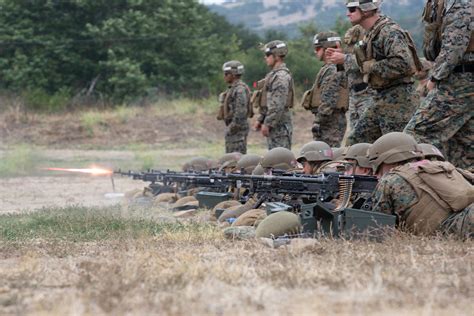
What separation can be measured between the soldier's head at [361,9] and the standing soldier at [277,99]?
356cm

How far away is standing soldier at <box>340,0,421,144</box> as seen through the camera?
8.95 metres

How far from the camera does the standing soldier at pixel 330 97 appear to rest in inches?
459

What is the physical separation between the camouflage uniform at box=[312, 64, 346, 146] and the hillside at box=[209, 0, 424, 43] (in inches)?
3503

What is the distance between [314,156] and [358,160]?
105cm

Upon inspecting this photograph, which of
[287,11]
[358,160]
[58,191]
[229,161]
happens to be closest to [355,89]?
[358,160]

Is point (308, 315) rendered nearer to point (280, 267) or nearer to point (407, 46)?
point (280, 267)

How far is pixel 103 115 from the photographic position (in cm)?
2739

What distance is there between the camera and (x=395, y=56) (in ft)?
29.3

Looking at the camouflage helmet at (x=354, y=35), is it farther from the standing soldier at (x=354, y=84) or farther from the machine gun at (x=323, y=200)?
the machine gun at (x=323, y=200)

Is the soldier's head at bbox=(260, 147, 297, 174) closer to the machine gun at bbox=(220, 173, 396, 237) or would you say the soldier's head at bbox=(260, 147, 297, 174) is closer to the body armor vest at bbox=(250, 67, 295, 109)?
the machine gun at bbox=(220, 173, 396, 237)

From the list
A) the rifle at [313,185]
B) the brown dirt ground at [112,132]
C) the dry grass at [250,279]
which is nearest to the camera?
the dry grass at [250,279]

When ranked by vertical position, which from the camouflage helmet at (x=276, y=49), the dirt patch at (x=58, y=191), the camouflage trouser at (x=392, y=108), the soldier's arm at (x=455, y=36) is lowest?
the dirt patch at (x=58, y=191)

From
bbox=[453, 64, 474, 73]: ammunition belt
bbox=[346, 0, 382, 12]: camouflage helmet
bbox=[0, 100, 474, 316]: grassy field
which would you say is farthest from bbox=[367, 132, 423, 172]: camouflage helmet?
bbox=[346, 0, 382, 12]: camouflage helmet

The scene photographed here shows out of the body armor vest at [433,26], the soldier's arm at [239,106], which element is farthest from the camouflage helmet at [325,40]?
the body armor vest at [433,26]
